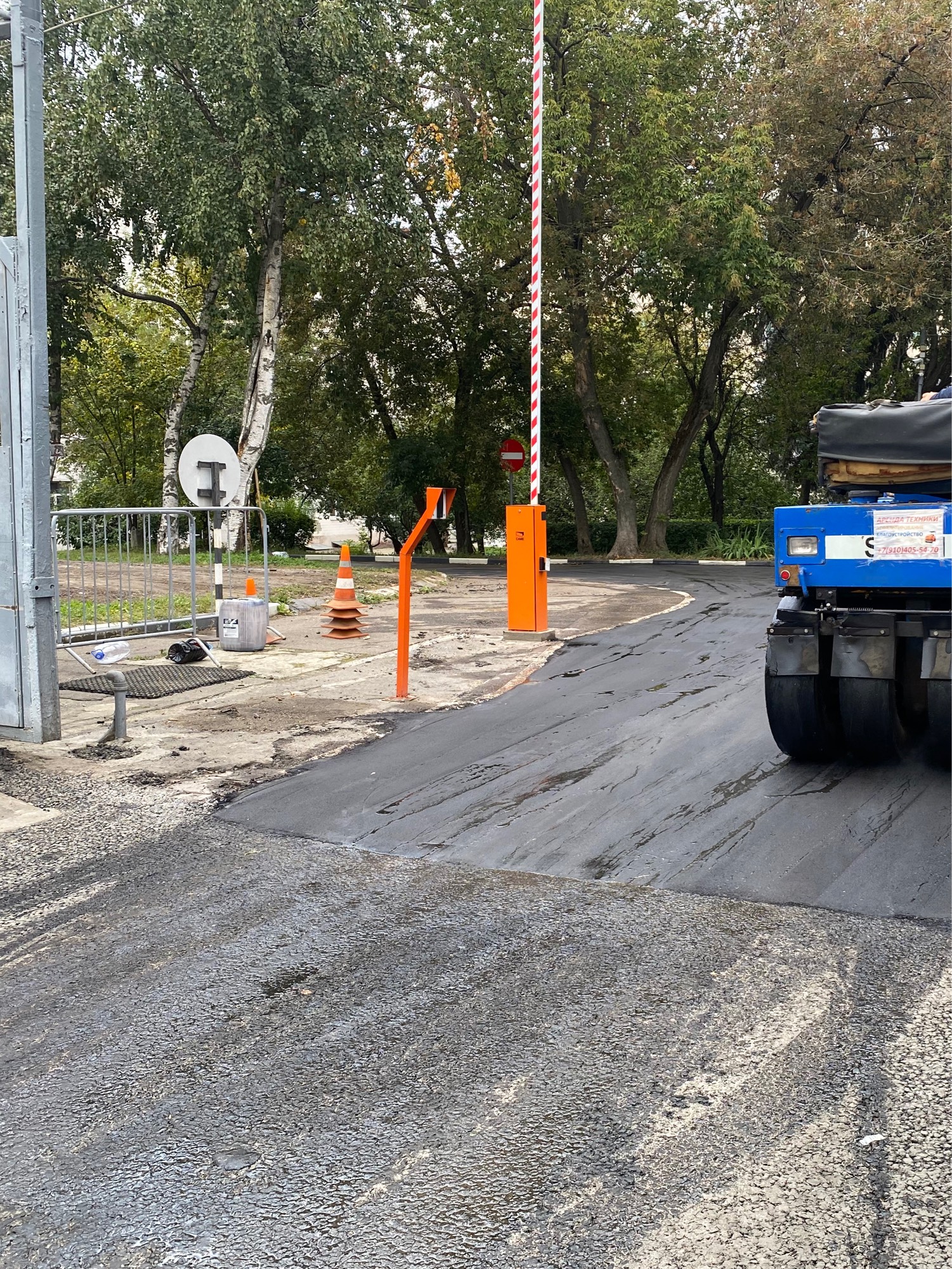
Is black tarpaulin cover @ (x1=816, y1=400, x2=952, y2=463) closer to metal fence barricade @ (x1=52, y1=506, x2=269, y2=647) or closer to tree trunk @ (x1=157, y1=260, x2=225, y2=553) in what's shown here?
metal fence barricade @ (x1=52, y1=506, x2=269, y2=647)

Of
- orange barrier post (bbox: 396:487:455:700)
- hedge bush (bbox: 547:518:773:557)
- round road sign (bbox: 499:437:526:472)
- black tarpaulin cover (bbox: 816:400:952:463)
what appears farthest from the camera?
hedge bush (bbox: 547:518:773:557)

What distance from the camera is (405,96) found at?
24062 millimetres

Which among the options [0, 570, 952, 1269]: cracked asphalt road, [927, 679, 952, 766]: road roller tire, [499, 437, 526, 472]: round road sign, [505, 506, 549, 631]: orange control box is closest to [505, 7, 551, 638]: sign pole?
[505, 506, 549, 631]: orange control box

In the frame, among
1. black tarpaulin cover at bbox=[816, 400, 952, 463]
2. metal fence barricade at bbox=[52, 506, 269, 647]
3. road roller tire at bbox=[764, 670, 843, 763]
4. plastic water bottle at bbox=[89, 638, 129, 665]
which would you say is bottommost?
road roller tire at bbox=[764, 670, 843, 763]

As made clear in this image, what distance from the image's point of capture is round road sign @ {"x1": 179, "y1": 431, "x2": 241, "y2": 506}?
41.4ft

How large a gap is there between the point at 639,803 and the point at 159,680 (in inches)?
222

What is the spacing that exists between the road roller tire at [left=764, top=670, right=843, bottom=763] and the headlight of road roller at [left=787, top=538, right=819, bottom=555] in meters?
0.72

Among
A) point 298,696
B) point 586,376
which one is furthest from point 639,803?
point 586,376

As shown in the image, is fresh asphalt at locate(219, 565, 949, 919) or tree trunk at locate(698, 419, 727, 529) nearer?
fresh asphalt at locate(219, 565, 949, 919)

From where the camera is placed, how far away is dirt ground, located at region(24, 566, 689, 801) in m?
7.89

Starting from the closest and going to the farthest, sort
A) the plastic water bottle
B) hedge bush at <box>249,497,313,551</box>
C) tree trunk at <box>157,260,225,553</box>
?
1. the plastic water bottle
2. tree trunk at <box>157,260,225,553</box>
3. hedge bush at <box>249,497,313,551</box>

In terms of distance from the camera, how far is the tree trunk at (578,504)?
35625 mm

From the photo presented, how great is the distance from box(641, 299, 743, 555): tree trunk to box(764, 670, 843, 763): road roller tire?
2531 centimetres

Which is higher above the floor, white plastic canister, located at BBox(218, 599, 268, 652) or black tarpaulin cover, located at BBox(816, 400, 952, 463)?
black tarpaulin cover, located at BBox(816, 400, 952, 463)
